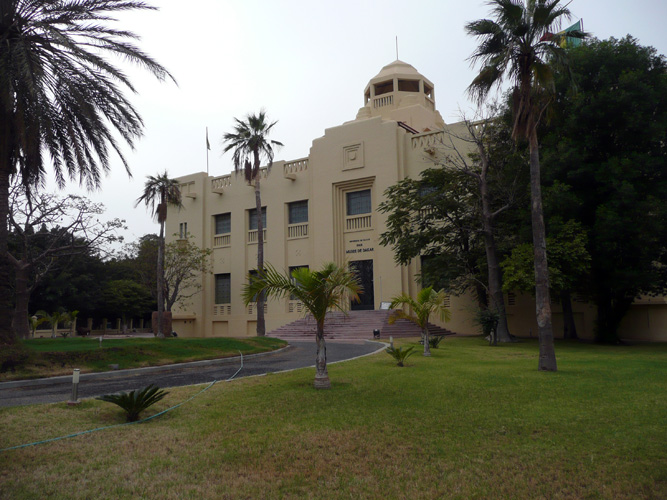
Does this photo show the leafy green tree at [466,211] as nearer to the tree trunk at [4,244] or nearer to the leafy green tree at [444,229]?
the leafy green tree at [444,229]

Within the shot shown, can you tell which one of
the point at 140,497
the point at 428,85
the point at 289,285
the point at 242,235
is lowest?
the point at 140,497

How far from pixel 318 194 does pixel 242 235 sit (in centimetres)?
771

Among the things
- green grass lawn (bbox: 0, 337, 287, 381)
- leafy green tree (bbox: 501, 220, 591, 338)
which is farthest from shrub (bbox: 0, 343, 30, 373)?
leafy green tree (bbox: 501, 220, 591, 338)

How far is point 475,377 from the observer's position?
37.1 feet

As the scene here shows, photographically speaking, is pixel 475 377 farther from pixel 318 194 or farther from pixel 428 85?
pixel 428 85

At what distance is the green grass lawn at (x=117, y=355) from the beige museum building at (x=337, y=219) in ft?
38.4

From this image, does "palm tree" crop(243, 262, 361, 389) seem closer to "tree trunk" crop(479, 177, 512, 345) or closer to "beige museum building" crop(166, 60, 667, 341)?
"tree trunk" crop(479, 177, 512, 345)

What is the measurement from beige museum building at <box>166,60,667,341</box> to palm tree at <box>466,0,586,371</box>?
16.0 m

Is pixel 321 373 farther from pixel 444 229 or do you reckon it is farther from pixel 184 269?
pixel 184 269

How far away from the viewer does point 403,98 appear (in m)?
38.5

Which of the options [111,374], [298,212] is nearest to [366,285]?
[298,212]

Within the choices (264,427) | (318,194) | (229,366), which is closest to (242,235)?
(318,194)

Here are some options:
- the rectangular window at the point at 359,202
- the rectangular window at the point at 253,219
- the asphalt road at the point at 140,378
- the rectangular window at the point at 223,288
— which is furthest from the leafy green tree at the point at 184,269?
the asphalt road at the point at 140,378

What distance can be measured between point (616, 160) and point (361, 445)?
19187 millimetres
